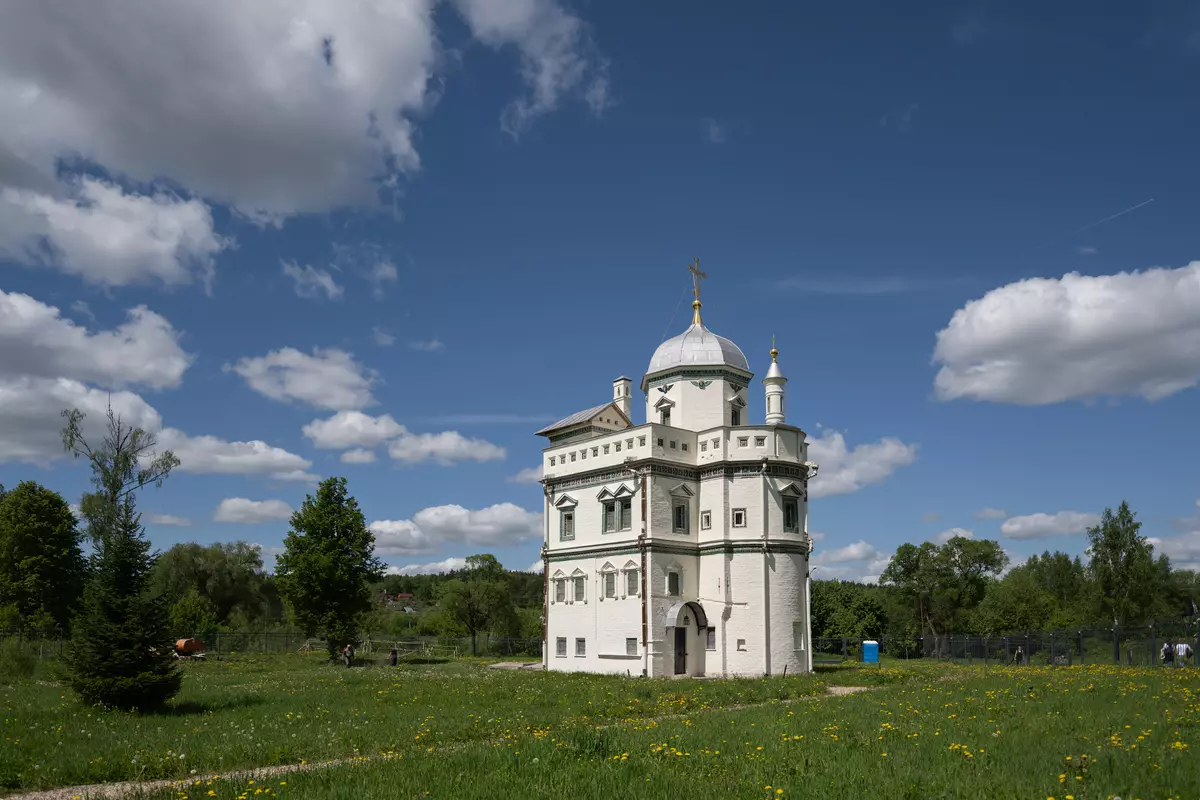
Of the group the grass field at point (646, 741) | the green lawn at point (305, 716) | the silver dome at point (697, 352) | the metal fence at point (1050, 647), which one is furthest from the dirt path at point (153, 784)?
the metal fence at point (1050, 647)

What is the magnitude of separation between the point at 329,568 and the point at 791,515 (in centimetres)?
2680

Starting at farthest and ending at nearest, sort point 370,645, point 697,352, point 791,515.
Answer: point 370,645 → point 697,352 → point 791,515

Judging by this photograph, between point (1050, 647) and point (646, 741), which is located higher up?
point (646, 741)

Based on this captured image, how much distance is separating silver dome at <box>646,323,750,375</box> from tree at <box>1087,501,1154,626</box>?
145ft

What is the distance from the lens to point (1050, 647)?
2013 inches

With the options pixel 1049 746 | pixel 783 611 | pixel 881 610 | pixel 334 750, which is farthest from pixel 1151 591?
pixel 334 750

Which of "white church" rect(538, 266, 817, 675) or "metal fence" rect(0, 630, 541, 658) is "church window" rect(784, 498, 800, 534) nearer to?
"white church" rect(538, 266, 817, 675)

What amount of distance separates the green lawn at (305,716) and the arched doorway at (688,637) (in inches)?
186

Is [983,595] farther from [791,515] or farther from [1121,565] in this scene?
[791,515]

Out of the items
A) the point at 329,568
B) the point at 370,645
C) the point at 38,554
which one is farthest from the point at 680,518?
the point at 38,554

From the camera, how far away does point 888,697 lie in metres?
25.1

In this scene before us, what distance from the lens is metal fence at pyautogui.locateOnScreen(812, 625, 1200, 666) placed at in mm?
42281

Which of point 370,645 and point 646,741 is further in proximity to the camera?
point 370,645

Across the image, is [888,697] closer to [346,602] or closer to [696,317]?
[696,317]
